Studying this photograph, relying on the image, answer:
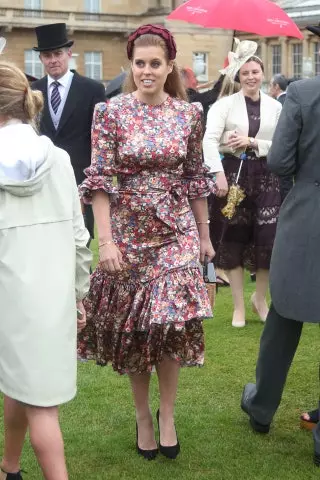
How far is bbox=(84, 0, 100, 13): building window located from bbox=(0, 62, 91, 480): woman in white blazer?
6805cm

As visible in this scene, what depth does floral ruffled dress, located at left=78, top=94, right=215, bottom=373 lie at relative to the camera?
16.4 ft

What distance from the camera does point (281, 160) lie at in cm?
496

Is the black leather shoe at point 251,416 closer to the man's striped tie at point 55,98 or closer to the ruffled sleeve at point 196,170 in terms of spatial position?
the ruffled sleeve at point 196,170

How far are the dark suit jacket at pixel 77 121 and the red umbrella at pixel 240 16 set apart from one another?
133 centimetres

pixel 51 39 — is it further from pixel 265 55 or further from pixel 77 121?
pixel 265 55

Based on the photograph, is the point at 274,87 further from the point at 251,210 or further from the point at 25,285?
the point at 25,285

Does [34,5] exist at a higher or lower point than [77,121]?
lower

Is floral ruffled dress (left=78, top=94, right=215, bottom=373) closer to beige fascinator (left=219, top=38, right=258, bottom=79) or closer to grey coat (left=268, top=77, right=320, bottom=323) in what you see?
→ grey coat (left=268, top=77, right=320, bottom=323)

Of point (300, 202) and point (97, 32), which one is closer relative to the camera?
point (300, 202)

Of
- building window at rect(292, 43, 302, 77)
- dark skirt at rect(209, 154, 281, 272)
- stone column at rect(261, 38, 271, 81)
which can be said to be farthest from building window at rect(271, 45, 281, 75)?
dark skirt at rect(209, 154, 281, 272)

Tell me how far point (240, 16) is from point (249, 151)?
216cm

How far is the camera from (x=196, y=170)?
5.25 metres

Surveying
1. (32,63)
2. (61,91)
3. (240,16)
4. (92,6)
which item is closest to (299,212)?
(61,91)

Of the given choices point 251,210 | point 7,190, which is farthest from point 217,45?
point 7,190
